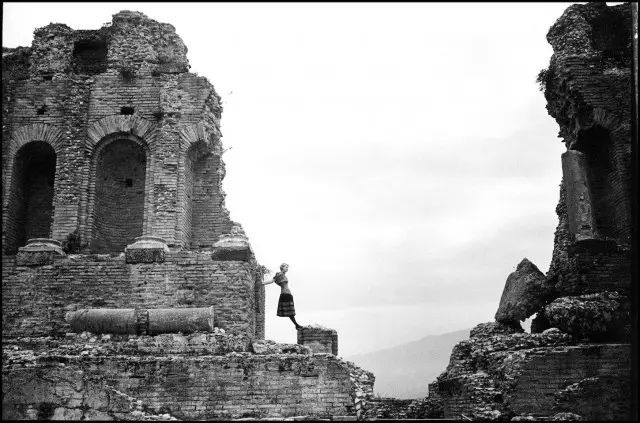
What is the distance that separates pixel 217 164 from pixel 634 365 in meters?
11.1

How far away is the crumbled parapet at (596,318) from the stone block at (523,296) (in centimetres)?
142

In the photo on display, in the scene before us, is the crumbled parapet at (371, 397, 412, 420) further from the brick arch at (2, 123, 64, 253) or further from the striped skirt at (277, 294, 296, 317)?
the brick arch at (2, 123, 64, 253)

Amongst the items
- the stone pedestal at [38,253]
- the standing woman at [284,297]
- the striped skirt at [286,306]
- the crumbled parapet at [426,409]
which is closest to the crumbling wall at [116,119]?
the stone pedestal at [38,253]

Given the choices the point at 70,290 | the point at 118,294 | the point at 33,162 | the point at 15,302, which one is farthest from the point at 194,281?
the point at 33,162

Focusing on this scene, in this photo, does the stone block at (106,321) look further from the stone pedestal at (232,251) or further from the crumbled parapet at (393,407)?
the crumbled parapet at (393,407)

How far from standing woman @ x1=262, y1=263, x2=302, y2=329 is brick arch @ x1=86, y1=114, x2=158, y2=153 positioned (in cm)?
450

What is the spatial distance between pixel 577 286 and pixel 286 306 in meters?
6.22

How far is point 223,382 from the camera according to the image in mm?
11875

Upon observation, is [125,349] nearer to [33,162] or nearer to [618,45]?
[33,162]

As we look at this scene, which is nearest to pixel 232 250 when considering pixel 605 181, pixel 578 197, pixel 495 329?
pixel 495 329

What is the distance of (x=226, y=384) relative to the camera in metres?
11.9

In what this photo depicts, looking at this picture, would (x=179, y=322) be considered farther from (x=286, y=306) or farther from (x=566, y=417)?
(x=566, y=417)

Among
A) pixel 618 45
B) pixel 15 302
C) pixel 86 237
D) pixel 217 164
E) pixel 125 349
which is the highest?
pixel 618 45

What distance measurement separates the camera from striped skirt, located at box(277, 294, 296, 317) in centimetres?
1563
